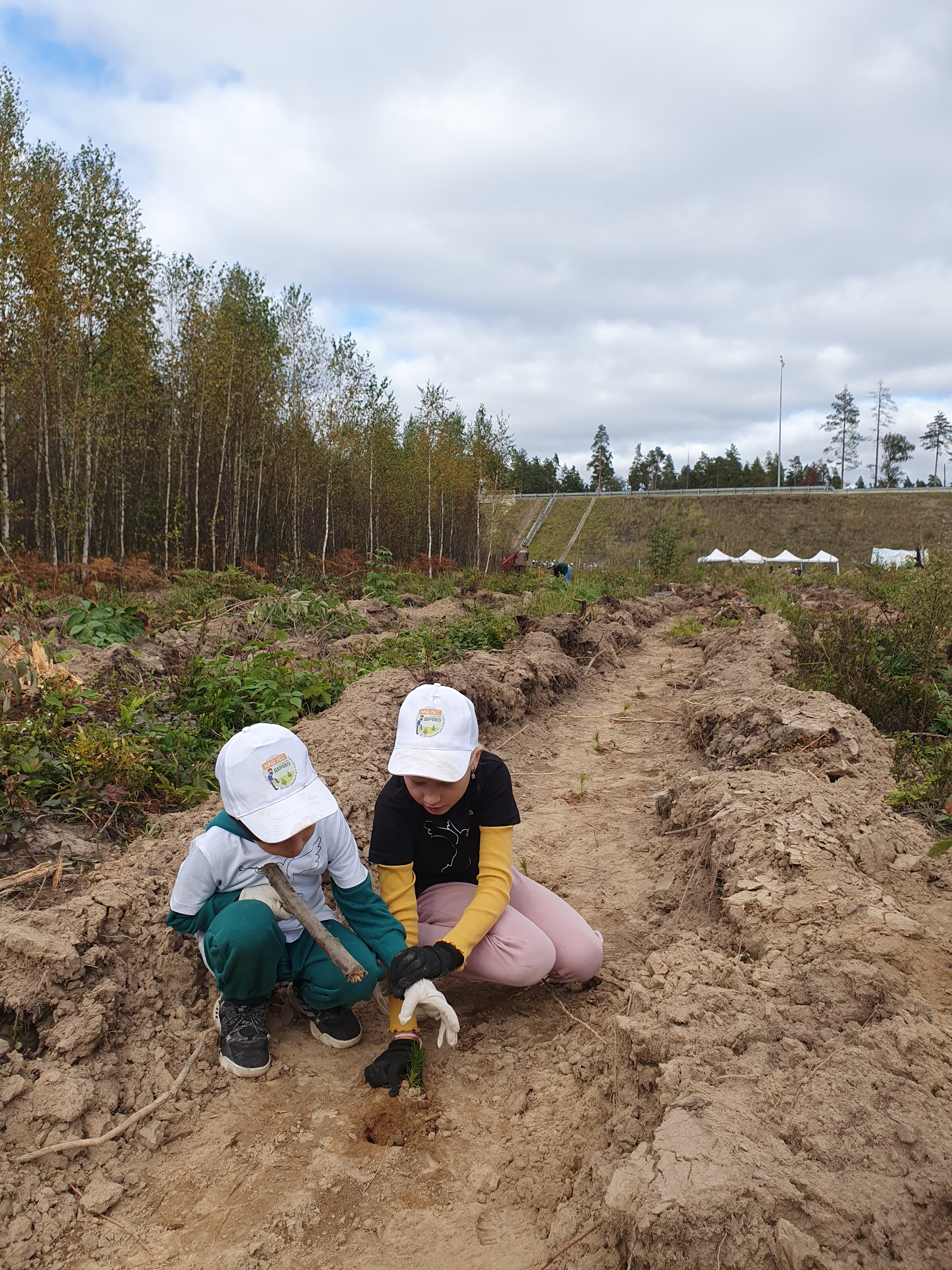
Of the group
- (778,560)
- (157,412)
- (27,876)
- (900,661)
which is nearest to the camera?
(27,876)

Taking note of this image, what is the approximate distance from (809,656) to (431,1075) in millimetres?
5137

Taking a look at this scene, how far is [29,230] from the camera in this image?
12578 millimetres

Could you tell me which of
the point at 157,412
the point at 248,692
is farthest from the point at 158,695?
the point at 157,412

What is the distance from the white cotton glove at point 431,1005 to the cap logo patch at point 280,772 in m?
0.67

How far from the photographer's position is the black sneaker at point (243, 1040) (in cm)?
227

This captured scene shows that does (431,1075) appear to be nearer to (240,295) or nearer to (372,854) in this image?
(372,854)

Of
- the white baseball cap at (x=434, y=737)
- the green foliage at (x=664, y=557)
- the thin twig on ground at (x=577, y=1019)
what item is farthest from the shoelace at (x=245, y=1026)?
the green foliage at (x=664, y=557)

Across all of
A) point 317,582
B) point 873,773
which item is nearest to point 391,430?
point 317,582

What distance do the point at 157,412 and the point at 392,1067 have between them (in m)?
19.8

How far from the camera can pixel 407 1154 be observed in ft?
6.54

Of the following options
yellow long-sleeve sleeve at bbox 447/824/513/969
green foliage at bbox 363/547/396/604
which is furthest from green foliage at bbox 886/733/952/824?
green foliage at bbox 363/547/396/604

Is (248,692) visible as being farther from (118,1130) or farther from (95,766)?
(118,1130)

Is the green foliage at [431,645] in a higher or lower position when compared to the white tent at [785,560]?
lower

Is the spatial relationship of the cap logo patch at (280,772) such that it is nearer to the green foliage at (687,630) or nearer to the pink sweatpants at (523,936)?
the pink sweatpants at (523,936)
